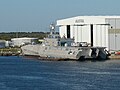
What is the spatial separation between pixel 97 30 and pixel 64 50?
1001 centimetres

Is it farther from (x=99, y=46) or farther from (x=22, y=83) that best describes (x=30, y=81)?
(x=99, y=46)

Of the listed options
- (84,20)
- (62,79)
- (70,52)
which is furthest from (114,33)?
(62,79)

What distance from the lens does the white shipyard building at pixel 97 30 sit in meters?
92.6

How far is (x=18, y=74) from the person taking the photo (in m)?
61.4

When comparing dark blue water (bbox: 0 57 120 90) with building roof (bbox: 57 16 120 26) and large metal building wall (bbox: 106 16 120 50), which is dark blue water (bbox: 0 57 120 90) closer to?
large metal building wall (bbox: 106 16 120 50)

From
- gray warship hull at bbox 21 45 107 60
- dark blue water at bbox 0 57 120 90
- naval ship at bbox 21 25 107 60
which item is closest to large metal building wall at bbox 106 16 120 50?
naval ship at bbox 21 25 107 60

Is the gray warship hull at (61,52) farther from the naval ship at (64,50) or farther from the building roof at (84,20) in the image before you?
the building roof at (84,20)

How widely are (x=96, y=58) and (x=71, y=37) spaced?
1265 centimetres

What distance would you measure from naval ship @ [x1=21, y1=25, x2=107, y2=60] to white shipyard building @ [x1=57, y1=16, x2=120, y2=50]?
11.7 ft

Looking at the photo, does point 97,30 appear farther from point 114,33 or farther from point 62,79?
point 62,79

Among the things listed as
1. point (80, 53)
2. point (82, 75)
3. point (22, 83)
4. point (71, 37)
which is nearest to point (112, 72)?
point (82, 75)

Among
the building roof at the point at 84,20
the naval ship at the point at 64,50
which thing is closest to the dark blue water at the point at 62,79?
the naval ship at the point at 64,50

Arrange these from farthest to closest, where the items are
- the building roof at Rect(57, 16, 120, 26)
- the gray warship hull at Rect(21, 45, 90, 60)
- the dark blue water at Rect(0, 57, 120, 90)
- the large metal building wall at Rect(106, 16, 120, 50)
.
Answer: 1. the building roof at Rect(57, 16, 120, 26)
2. the large metal building wall at Rect(106, 16, 120, 50)
3. the gray warship hull at Rect(21, 45, 90, 60)
4. the dark blue water at Rect(0, 57, 120, 90)

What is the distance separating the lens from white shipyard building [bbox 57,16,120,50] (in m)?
92.6
